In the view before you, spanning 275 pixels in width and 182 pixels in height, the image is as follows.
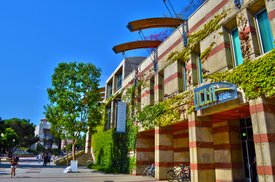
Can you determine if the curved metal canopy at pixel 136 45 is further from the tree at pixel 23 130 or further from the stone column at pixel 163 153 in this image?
the tree at pixel 23 130

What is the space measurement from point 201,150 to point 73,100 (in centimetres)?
1448

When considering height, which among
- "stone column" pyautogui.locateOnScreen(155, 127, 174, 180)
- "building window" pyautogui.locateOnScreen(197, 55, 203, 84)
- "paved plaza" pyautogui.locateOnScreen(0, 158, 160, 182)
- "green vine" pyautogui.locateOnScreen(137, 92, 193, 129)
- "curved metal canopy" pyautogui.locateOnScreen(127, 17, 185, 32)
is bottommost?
"paved plaza" pyautogui.locateOnScreen(0, 158, 160, 182)

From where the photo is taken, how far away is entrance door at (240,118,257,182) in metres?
11.6

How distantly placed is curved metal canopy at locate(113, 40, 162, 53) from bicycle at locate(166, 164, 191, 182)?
1086cm

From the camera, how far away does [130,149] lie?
1956 cm

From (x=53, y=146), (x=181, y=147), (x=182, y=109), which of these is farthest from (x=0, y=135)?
(x=53, y=146)

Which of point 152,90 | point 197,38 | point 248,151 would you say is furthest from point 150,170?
point 197,38

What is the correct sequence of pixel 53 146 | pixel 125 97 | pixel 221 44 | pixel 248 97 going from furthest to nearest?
pixel 53 146, pixel 125 97, pixel 221 44, pixel 248 97

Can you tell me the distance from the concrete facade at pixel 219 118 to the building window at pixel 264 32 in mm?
117

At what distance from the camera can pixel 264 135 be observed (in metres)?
8.22

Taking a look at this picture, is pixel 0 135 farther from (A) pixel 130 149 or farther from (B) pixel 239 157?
(B) pixel 239 157

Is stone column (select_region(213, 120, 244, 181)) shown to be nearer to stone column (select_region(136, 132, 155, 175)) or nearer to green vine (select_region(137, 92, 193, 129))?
green vine (select_region(137, 92, 193, 129))

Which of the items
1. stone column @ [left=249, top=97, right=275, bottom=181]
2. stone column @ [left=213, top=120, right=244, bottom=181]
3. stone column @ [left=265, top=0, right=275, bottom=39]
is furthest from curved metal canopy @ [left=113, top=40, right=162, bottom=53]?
stone column @ [left=249, top=97, right=275, bottom=181]

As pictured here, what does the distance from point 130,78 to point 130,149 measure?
6807mm
